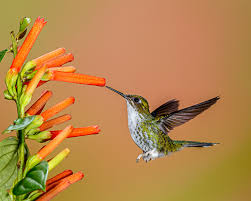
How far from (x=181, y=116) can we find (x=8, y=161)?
2.62 feet

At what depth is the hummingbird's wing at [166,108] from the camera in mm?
1541

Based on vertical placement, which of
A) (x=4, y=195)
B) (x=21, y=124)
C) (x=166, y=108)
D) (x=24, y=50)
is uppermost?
(x=24, y=50)

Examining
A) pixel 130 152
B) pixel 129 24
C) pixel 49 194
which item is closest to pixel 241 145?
pixel 130 152

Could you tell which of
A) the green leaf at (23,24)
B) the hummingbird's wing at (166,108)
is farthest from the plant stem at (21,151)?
the hummingbird's wing at (166,108)

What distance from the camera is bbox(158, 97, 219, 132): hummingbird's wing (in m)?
1.27

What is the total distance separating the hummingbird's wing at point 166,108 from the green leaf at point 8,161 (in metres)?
0.89

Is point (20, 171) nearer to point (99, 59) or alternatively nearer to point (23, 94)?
point (23, 94)

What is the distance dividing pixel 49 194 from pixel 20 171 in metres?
0.08

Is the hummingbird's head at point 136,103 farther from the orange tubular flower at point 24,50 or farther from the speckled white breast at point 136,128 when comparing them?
the orange tubular flower at point 24,50

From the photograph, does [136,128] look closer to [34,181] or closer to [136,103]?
[136,103]

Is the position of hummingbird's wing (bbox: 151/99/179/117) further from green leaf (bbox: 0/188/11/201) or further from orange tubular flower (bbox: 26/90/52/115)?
green leaf (bbox: 0/188/11/201)

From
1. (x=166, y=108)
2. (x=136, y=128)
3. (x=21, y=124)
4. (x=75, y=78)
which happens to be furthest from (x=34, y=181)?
(x=166, y=108)

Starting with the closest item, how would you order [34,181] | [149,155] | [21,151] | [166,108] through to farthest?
[34,181] → [21,151] → [149,155] → [166,108]

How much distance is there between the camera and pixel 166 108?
60.9 inches
